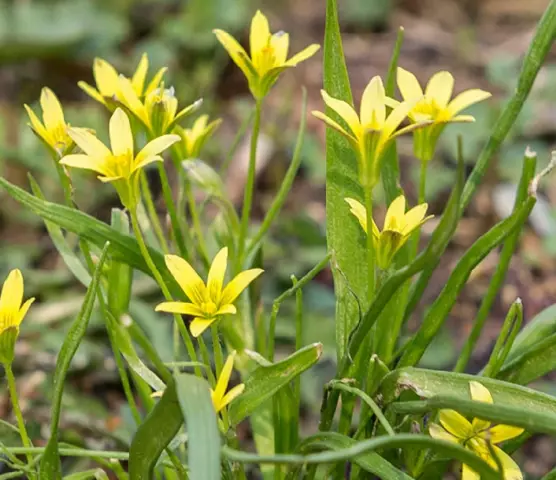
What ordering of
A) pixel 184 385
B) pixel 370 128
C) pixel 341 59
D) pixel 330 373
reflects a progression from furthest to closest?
1. pixel 330 373
2. pixel 341 59
3. pixel 370 128
4. pixel 184 385

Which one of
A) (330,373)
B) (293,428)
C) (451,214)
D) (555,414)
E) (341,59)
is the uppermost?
(341,59)

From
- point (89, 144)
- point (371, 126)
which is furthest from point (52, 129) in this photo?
point (371, 126)

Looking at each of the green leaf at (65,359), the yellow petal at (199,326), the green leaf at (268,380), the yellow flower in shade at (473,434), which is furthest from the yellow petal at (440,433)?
the green leaf at (65,359)

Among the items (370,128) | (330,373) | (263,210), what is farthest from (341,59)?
(263,210)

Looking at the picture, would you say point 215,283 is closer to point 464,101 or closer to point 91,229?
point 91,229

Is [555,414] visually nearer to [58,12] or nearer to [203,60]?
[203,60]

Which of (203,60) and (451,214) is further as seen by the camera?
(203,60)

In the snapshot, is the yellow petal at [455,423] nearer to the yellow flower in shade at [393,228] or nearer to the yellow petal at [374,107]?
the yellow flower in shade at [393,228]

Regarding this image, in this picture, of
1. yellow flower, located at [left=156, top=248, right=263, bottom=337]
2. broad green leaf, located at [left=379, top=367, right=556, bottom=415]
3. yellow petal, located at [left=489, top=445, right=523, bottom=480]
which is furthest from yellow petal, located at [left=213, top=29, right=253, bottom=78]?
yellow petal, located at [left=489, top=445, right=523, bottom=480]

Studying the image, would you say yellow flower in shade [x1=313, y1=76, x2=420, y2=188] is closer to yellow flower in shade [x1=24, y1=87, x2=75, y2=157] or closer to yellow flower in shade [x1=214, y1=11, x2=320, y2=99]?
yellow flower in shade [x1=214, y1=11, x2=320, y2=99]
